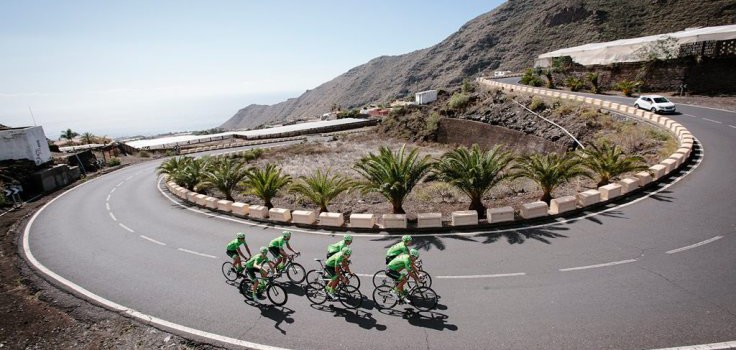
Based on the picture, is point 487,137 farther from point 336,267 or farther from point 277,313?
point 277,313

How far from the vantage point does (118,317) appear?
10125 millimetres

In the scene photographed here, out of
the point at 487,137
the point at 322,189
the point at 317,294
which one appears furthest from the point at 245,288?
the point at 487,137

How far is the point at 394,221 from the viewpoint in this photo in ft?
46.4

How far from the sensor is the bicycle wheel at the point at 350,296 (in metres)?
9.63

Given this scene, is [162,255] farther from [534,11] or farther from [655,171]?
[534,11]

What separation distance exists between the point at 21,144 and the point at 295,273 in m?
29.2

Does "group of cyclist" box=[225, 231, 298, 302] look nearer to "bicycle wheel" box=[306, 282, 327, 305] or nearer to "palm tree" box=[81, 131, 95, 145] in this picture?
"bicycle wheel" box=[306, 282, 327, 305]

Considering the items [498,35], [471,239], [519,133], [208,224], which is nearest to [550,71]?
[519,133]

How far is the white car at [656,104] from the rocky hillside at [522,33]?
142 feet

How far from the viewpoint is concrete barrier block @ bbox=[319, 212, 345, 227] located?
587 inches

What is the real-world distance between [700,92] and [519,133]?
1745 centimetres

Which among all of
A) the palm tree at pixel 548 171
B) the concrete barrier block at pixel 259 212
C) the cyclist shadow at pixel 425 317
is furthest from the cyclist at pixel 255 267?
the palm tree at pixel 548 171

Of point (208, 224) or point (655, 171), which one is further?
point (208, 224)

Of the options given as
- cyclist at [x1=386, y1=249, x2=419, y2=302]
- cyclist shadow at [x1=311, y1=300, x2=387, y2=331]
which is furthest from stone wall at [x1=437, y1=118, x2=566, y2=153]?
cyclist shadow at [x1=311, y1=300, x2=387, y2=331]
